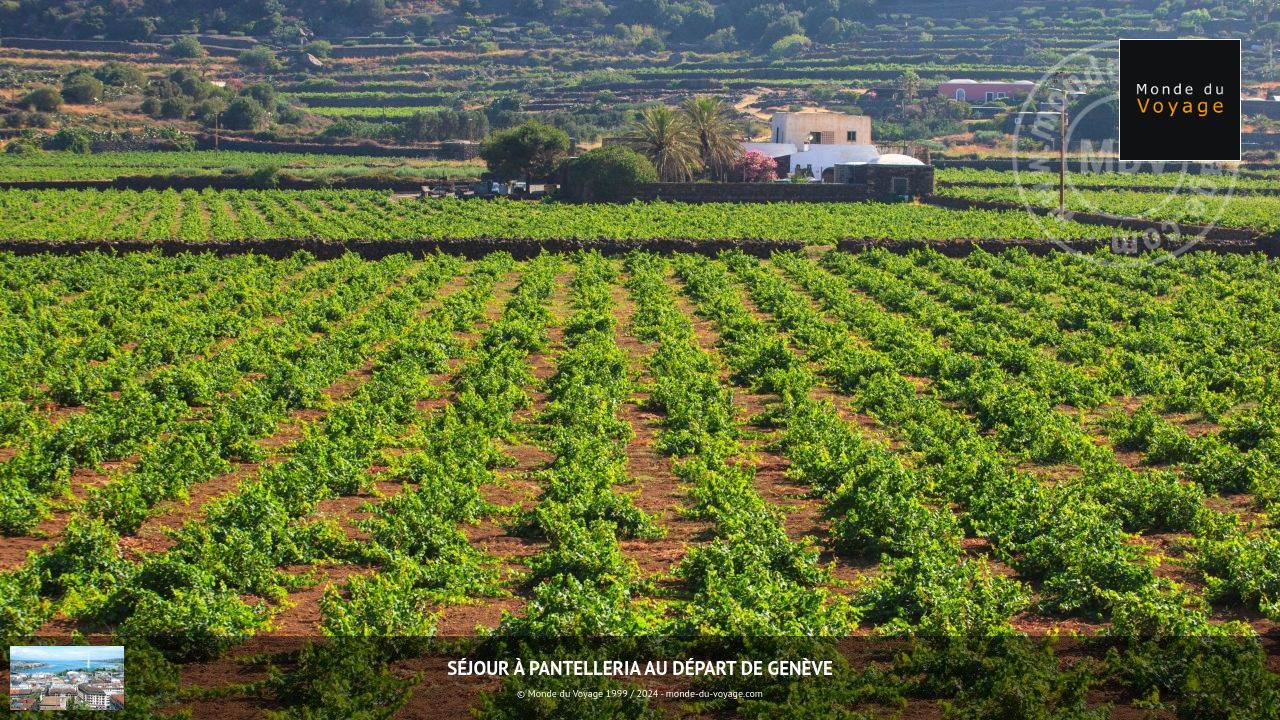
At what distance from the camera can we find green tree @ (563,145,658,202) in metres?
63.6

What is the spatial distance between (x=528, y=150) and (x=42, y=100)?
222ft

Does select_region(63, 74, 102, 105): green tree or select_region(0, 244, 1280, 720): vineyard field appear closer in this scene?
select_region(0, 244, 1280, 720): vineyard field

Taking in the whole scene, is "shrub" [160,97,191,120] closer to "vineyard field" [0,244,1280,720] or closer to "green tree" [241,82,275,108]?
"green tree" [241,82,275,108]

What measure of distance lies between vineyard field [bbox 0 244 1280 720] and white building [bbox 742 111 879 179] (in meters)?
47.2

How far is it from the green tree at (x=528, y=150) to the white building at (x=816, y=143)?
13.0 metres

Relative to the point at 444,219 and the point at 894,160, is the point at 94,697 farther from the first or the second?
the point at 894,160

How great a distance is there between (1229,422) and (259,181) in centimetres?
6011

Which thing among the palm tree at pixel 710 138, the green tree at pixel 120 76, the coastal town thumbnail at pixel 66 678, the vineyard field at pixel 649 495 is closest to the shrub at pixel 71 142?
the green tree at pixel 120 76

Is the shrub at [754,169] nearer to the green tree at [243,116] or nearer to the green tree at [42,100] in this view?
the green tree at [243,116]

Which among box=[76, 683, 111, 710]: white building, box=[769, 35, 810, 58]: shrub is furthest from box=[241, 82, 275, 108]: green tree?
box=[76, 683, 111, 710]: white building

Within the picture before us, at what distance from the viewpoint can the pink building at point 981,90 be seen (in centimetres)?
13325

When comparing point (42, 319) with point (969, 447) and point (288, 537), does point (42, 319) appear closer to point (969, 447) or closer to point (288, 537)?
point (288, 537)

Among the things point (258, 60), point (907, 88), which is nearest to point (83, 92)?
point (258, 60)

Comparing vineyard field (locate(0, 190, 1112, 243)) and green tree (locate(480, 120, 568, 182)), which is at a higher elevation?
green tree (locate(480, 120, 568, 182))
